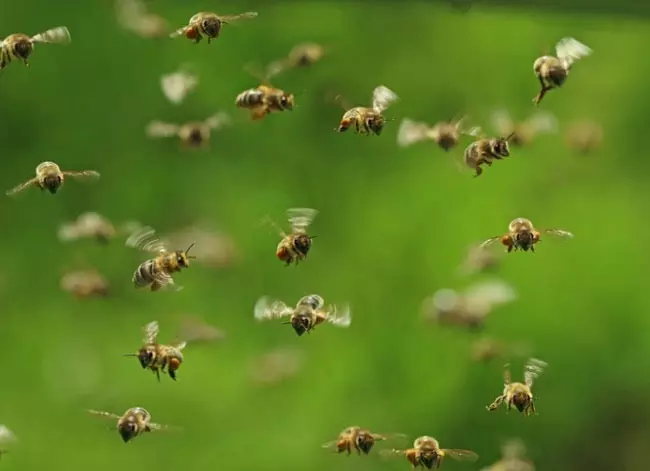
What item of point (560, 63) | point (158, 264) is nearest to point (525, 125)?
point (560, 63)

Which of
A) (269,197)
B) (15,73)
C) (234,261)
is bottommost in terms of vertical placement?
(234,261)

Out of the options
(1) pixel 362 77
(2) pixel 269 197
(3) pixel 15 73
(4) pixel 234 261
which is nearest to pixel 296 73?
(1) pixel 362 77

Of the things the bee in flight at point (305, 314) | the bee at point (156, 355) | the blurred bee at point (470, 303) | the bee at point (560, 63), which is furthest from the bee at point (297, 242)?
the blurred bee at point (470, 303)

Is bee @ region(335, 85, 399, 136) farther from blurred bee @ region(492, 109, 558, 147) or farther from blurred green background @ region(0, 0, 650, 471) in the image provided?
blurred green background @ region(0, 0, 650, 471)

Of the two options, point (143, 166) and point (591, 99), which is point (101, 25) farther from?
point (591, 99)

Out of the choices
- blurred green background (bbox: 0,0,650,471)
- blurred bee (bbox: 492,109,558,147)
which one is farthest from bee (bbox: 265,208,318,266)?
blurred green background (bbox: 0,0,650,471)

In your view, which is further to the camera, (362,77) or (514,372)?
(362,77)

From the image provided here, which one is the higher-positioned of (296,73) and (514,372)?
(296,73)

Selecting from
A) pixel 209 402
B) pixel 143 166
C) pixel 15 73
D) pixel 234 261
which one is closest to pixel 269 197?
pixel 234 261

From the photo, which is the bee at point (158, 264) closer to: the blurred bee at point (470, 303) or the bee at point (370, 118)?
the bee at point (370, 118)
